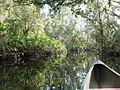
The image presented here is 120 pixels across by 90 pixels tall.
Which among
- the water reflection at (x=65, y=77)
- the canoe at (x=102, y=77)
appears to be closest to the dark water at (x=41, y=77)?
the water reflection at (x=65, y=77)

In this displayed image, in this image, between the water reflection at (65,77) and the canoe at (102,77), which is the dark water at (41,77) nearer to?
the water reflection at (65,77)

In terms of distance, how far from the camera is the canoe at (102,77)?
5418 millimetres

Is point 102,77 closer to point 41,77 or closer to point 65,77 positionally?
point 65,77

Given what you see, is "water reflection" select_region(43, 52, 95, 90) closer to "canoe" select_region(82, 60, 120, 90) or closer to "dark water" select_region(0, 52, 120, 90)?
"dark water" select_region(0, 52, 120, 90)

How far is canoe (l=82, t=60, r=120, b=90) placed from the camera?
5.42m

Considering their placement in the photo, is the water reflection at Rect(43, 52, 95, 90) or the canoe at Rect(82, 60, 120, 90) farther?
the water reflection at Rect(43, 52, 95, 90)

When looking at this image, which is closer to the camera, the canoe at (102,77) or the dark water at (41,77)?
the canoe at (102,77)

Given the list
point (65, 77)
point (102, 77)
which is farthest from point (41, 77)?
point (102, 77)

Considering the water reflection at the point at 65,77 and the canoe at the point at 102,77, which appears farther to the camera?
the water reflection at the point at 65,77

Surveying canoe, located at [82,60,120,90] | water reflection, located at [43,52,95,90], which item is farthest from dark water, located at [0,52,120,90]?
canoe, located at [82,60,120,90]

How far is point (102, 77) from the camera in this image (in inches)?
228

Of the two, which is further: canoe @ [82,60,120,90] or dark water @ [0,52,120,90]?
dark water @ [0,52,120,90]

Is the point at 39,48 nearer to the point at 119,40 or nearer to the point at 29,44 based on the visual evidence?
the point at 29,44

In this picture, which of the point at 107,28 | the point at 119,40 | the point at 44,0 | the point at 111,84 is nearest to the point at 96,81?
the point at 111,84
